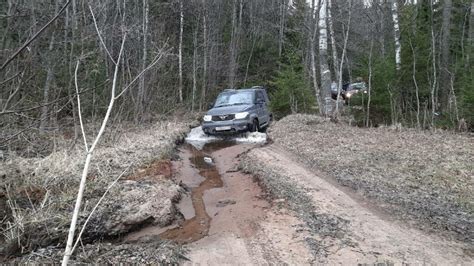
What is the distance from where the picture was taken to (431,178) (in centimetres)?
718

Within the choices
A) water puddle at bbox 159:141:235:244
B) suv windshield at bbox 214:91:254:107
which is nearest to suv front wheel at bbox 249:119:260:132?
suv windshield at bbox 214:91:254:107

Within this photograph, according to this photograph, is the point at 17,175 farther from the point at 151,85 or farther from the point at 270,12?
the point at 270,12

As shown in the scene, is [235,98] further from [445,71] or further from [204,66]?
[204,66]

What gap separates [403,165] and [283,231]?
3.97 m

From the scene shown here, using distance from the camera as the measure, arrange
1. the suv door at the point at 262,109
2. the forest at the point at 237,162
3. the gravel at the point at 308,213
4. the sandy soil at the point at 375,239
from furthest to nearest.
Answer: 1. the suv door at the point at 262,109
2. the gravel at the point at 308,213
3. the forest at the point at 237,162
4. the sandy soil at the point at 375,239

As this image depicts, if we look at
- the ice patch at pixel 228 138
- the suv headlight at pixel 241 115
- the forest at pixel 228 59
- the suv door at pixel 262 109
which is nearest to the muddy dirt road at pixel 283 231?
the forest at pixel 228 59

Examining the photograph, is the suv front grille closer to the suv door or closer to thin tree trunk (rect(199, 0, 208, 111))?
the suv door

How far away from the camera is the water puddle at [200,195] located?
215 inches

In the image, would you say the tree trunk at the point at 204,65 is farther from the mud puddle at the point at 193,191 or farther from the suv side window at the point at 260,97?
the mud puddle at the point at 193,191

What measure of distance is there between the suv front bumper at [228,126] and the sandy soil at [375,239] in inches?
261

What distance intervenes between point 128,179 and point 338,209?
385 centimetres

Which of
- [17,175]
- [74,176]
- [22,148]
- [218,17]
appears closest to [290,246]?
[74,176]

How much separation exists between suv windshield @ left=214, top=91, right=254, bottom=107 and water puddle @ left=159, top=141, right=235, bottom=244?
2.48m

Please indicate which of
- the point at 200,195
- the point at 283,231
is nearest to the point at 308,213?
the point at 283,231
